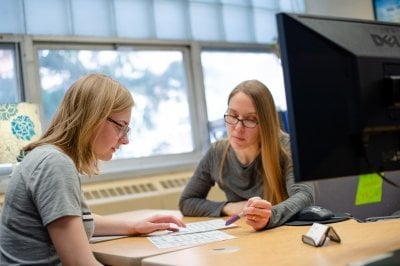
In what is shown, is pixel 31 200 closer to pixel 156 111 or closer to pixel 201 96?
pixel 156 111

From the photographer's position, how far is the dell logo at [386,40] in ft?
3.30

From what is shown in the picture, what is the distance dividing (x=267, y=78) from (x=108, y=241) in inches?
95.7

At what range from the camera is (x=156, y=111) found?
3.16 metres

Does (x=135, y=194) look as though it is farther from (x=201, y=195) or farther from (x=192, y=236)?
(x=192, y=236)

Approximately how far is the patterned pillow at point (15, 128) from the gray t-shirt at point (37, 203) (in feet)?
3.38

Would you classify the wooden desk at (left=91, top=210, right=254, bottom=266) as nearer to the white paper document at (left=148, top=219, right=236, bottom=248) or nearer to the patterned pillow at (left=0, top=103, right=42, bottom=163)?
the white paper document at (left=148, top=219, right=236, bottom=248)

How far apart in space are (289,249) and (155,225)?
587 millimetres

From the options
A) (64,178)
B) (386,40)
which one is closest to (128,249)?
(64,178)

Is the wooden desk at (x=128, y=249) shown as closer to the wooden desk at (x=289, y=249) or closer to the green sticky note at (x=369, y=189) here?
the wooden desk at (x=289, y=249)

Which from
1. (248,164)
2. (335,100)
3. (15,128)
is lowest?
(248,164)

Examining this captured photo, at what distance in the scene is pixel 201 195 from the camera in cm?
207

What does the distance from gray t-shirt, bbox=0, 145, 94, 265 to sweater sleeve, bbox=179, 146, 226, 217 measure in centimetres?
74

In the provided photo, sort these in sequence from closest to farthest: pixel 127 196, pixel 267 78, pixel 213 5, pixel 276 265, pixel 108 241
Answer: pixel 276 265 < pixel 108 241 < pixel 127 196 < pixel 213 5 < pixel 267 78

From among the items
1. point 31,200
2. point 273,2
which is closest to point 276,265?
point 31,200
